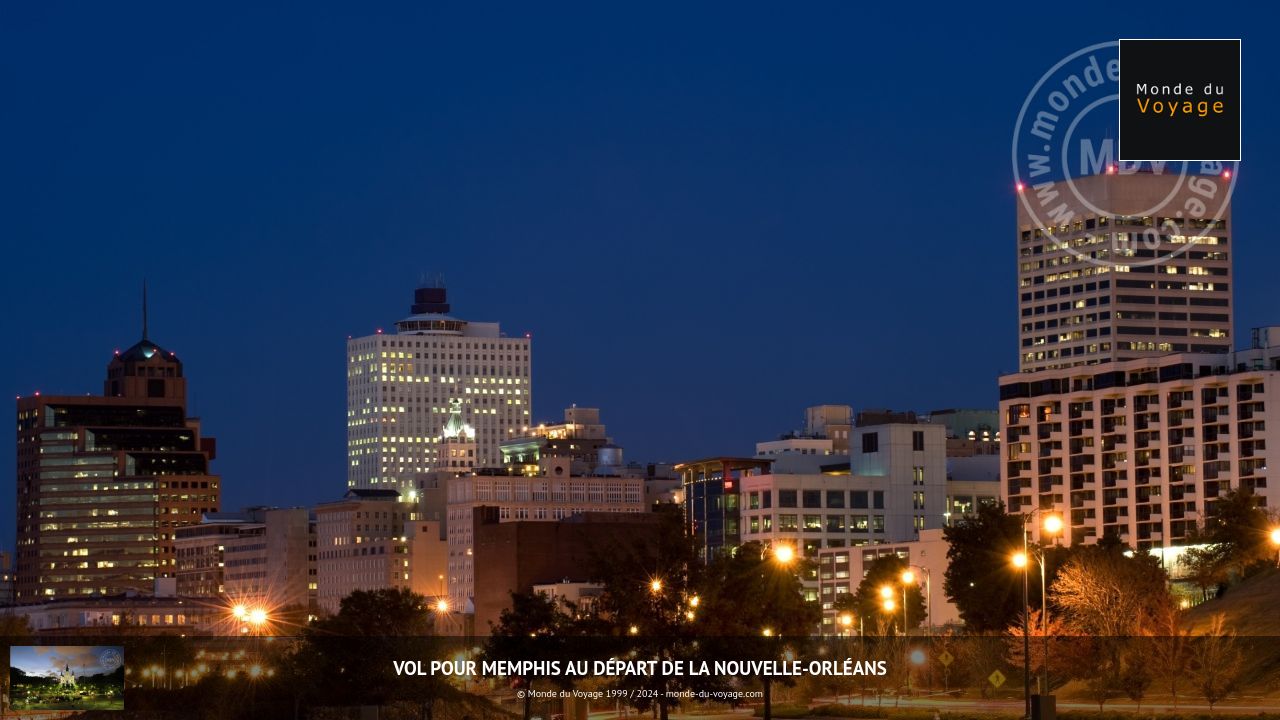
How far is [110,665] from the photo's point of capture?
129625mm

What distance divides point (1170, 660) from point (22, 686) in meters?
→ 63.0

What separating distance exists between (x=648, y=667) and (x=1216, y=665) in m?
28.1

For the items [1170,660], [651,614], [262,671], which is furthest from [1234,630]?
[262,671]

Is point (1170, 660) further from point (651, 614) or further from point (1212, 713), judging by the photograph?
point (651, 614)

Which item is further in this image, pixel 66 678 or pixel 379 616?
A: pixel 379 616

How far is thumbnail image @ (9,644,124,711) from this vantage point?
124 m

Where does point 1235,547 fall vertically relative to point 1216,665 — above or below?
above

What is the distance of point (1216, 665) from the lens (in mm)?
111938

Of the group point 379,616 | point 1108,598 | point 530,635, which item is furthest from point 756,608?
point 379,616

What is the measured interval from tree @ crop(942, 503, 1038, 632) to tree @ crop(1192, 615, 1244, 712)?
32478 millimetres

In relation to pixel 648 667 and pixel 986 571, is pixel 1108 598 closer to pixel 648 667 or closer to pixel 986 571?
pixel 648 667
